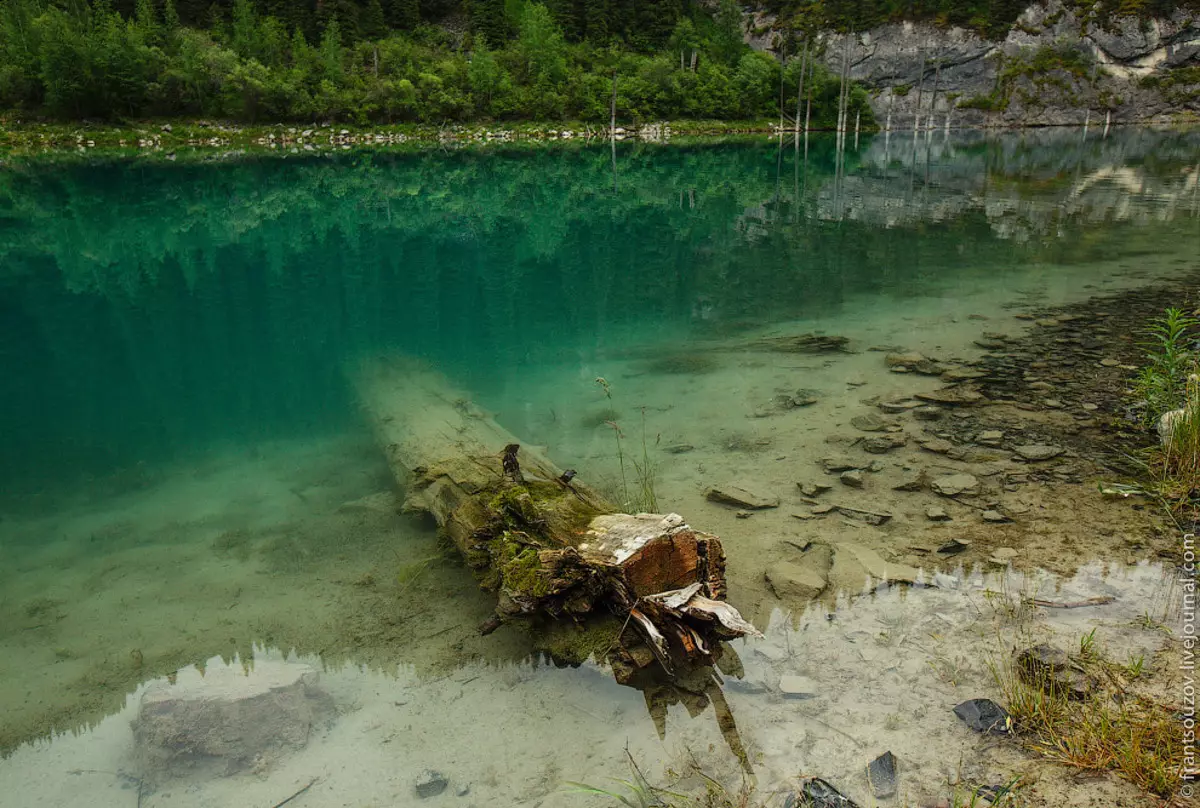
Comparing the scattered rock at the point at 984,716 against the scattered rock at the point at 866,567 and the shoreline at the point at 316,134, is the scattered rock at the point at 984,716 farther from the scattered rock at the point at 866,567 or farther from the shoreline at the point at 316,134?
the shoreline at the point at 316,134

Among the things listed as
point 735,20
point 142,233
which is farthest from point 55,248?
point 735,20

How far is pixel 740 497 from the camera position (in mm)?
7223

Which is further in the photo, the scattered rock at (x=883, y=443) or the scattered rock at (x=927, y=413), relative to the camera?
the scattered rock at (x=927, y=413)

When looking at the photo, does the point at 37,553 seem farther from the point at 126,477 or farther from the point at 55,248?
the point at 55,248

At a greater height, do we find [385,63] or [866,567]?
[385,63]

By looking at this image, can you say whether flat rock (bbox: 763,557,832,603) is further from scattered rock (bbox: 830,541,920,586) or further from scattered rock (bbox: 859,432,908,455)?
scattered rock (bbox: 859,432,908,455)

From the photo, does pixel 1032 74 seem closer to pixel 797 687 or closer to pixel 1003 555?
pixel 1003 555

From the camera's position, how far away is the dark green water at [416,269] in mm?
11328

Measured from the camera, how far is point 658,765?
4.10 metres

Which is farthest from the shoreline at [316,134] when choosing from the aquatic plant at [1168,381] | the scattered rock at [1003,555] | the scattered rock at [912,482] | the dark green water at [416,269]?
the scattered rock at [1003,555]

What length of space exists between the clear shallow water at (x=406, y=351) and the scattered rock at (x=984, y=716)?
186 mm

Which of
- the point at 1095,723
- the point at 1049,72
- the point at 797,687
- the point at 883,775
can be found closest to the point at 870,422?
the point at 797,687

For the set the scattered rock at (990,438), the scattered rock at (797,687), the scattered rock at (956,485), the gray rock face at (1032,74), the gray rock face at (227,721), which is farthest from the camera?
the gray rock face at (1032,74)

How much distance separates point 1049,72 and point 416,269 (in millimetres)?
117209
